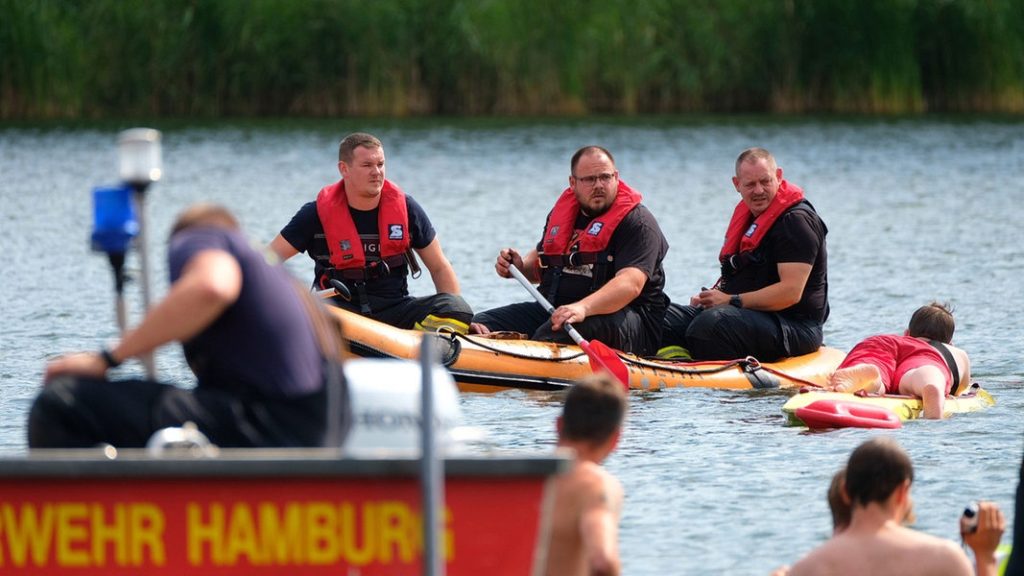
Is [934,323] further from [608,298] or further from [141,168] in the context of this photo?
[141,168]

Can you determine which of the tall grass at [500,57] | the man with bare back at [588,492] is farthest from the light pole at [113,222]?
the tall grass at [500,57]

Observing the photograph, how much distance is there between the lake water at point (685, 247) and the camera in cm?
754

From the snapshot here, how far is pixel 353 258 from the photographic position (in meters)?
9.67

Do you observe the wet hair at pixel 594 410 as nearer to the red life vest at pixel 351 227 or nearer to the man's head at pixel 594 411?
the man's head at pixel 594 411

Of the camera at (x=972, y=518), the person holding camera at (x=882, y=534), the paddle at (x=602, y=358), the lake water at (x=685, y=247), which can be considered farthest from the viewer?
the paddle at (x=602, y=358)

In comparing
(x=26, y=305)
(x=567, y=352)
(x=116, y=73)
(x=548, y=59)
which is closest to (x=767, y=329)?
(x=567, y=352)

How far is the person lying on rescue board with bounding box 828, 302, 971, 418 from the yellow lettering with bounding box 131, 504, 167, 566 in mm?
4983

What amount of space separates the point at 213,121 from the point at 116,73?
201cm

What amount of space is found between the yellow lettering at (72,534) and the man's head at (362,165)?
499 cm

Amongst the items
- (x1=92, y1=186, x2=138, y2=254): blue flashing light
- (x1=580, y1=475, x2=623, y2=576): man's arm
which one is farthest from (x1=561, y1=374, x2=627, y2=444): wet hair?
(x1=92, y1=186, x2=138, y2=254): blue flashing light

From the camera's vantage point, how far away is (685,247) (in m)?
17.9

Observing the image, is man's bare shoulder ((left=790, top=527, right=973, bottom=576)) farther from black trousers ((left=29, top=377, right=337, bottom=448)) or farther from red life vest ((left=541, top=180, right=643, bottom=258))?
red life vest ((left=541, top=180, right=643, bottom=258))

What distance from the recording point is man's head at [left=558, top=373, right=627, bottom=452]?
182 inches

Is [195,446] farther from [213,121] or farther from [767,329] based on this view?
[213,121]
